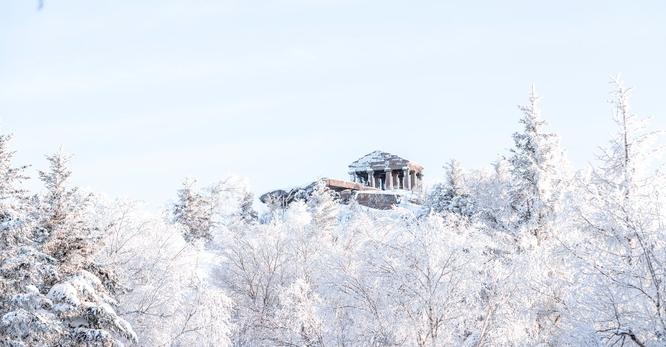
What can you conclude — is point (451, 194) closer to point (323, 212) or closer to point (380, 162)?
point (323, 212)

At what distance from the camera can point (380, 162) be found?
87.1 meters

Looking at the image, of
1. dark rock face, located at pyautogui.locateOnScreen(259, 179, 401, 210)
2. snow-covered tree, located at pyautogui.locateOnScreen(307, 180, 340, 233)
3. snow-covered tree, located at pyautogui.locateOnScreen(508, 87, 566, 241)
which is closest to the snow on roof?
dark rock face, located at pyautogui.locateOnScreen(259, 179, 401, 210)

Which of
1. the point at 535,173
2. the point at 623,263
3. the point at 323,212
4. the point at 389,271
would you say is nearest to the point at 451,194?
the point at 323,212

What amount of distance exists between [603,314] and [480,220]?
24332 mm

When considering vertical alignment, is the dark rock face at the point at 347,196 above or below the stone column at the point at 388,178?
below

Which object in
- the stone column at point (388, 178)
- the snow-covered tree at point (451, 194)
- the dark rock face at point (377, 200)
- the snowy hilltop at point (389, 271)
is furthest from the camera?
the stone column at point (388, 178)

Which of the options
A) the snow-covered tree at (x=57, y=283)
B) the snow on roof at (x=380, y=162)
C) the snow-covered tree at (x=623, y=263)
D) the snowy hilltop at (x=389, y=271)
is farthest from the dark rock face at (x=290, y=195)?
the snow-covered tree at (x=623, y=263)

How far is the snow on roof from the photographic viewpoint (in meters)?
86.3

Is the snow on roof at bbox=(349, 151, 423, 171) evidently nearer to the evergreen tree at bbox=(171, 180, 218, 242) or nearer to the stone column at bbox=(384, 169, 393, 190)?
the stone column at bbox=(384, 169, 393, 190)

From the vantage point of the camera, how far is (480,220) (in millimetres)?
41656

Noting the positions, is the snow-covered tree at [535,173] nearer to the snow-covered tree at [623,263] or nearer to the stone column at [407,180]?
the snow-covered tree at [623,263]

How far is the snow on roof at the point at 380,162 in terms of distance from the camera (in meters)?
86.3

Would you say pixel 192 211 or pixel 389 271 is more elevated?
pixel 192 211

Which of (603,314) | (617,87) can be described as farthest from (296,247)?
(603,314)
